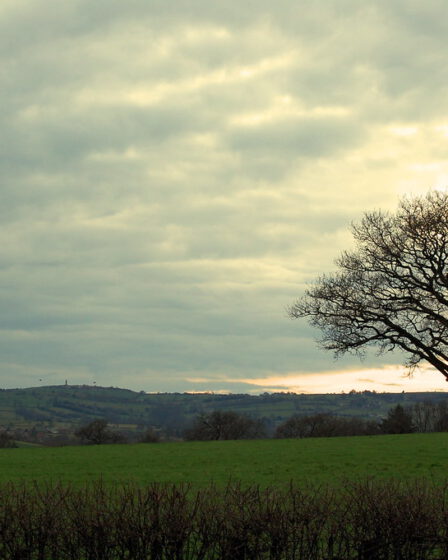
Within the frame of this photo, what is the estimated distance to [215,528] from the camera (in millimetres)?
11508

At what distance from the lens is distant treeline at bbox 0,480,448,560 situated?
1134 cm

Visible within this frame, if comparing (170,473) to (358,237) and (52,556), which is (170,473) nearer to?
(358,237)

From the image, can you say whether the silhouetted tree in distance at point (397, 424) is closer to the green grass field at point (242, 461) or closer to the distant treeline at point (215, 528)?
the green grass field at point (242, 461)

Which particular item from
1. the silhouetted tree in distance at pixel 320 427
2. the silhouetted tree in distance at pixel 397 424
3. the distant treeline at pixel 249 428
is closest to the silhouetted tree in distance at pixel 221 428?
the distant treeline at pixel 249 428

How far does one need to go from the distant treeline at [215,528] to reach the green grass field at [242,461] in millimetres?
19851

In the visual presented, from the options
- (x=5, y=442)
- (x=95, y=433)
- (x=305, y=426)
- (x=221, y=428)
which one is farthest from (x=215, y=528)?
(x=305, y=426)

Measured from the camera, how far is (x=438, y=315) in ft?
113

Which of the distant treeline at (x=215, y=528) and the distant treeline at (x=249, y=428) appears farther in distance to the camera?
the distant treeline at (x=249, y=428)

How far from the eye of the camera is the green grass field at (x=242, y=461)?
37000 millimetres

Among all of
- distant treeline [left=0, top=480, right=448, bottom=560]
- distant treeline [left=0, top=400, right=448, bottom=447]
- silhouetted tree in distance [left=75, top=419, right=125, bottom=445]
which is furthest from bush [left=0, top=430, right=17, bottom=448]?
distant treeline [left=0, top=480, right=448, bottom=560]

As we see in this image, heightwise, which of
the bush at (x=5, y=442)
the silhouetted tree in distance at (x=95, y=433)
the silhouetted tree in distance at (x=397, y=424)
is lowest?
the bush at (x=5, y=442)

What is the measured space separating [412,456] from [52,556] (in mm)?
36663

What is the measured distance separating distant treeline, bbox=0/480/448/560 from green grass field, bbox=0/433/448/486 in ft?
65.1

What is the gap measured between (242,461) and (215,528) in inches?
1418
